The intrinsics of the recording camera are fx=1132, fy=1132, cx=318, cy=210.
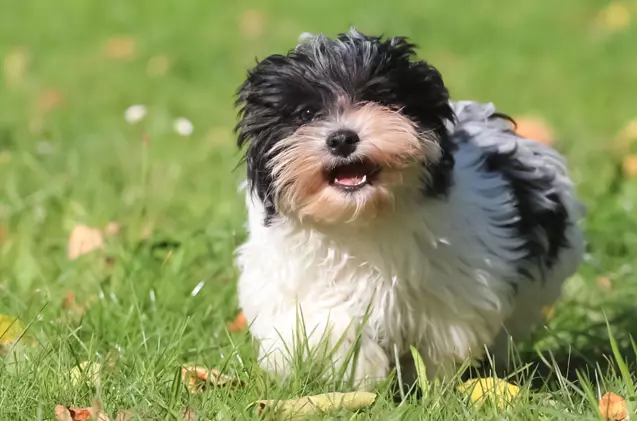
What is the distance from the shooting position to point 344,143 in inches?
124

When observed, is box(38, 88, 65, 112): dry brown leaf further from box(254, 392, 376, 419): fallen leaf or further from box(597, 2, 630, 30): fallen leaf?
box(254, 392, 376, 419): fallen leaf

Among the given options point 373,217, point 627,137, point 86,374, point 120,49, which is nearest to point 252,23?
point 120,49

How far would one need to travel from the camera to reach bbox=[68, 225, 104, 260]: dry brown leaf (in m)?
4.77

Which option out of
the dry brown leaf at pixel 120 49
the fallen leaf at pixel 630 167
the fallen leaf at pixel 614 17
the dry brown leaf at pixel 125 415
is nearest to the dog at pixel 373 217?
the dry brown leaf at pixel 125 415

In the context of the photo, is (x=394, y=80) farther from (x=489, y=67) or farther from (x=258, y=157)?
(x=489, y=67)

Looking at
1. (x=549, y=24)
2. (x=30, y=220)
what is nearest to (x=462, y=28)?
(x=549, y=24)

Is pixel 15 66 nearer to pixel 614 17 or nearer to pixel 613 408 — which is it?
pixel 614 17

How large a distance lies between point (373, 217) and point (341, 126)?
1.01 ft

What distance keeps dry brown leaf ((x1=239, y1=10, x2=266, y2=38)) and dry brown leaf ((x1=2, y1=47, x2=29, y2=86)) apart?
73.2 inches

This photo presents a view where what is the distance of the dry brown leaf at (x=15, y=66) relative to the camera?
8438 mm

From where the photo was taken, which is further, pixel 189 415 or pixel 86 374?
pixel 86 374

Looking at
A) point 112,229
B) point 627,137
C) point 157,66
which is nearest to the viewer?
point 112,229

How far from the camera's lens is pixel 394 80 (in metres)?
3.30

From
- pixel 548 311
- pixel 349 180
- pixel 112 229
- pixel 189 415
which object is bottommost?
pixel 112 229
